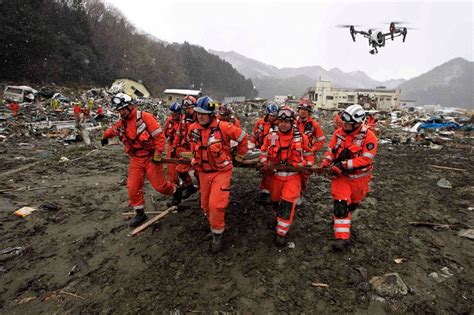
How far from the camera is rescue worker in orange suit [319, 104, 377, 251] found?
3.55 metres

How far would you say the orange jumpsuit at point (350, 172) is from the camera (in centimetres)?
354

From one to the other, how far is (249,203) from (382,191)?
3106 mm

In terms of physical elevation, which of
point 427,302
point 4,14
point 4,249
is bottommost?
point 427,302

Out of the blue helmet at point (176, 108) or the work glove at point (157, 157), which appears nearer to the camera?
the work glove at point (157, 157)

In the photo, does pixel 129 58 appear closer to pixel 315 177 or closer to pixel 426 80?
pixel 315 177

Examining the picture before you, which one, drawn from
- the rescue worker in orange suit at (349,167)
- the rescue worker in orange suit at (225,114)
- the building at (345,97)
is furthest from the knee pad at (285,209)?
the building at (345,97)

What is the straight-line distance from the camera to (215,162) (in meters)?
3.63

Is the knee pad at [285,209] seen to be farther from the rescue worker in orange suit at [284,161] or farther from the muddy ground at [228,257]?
the muddy ground at [228,257]

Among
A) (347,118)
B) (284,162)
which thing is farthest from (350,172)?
(284,162)

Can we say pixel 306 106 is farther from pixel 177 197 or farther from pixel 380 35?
pixel 380 35

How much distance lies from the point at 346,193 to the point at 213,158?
1.79 m

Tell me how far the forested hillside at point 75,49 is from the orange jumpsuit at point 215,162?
27.9m

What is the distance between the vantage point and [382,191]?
20.3ft

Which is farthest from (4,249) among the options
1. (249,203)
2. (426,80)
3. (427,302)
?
(426,80)
